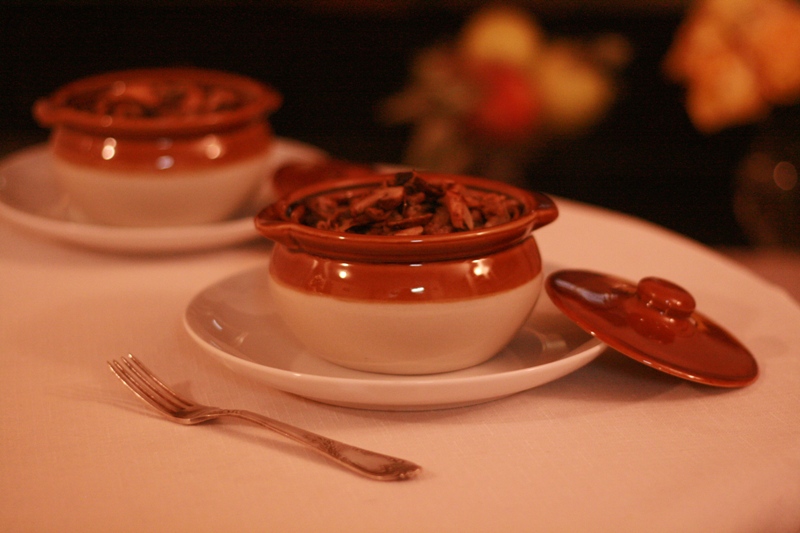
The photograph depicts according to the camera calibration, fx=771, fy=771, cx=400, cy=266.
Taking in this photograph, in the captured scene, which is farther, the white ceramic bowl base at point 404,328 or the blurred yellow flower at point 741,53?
the blurred yellow flower at point 741,53

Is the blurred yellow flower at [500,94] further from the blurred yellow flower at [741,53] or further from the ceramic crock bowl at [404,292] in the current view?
the ceramic crock bowl at [404,292]

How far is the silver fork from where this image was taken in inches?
21.5

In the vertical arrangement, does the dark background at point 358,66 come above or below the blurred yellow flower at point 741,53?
below

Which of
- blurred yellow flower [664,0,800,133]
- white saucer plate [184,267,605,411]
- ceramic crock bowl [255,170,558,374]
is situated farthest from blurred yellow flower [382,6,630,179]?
ceramic crock bowl [255,170,558,374]

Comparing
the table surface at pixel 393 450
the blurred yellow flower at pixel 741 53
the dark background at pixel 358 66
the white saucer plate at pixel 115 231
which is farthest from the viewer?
the dark background at pixel 358 66

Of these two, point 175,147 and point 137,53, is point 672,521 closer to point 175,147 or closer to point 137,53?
point 175,147

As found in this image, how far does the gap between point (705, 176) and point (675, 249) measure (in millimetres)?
2522

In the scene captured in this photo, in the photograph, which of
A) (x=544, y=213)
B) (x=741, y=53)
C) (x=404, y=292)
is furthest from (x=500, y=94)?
(x=404, y=292)

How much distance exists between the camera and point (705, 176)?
3357 millimetres

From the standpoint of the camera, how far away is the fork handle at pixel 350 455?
54 cm

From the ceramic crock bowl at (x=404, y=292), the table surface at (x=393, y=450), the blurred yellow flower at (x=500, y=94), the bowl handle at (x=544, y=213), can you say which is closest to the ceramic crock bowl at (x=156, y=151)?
the table surface at (x=393, y=450)

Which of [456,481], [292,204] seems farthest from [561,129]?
[456,481]

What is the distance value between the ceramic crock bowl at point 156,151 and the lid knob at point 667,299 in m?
0.58

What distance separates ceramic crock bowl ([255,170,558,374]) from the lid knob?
10cm
